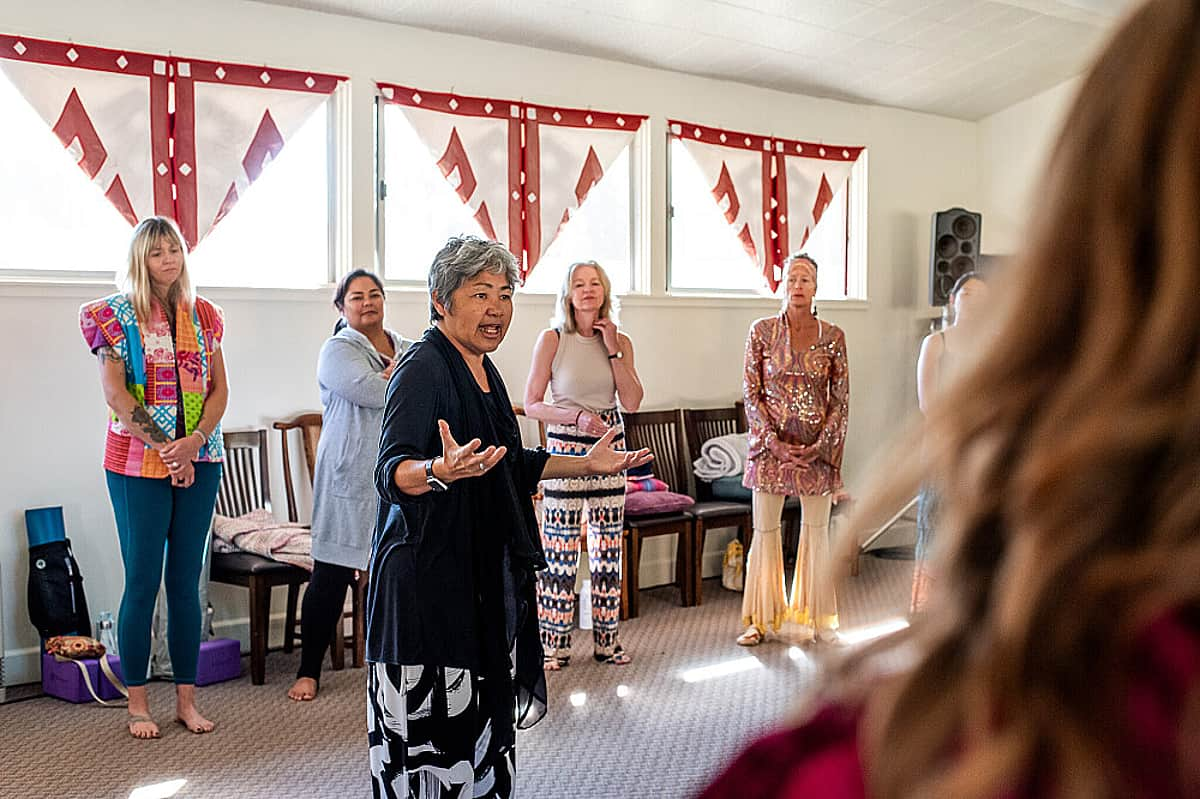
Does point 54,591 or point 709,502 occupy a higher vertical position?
point 709,502

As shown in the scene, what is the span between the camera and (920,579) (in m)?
3.69

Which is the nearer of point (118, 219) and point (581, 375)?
point (581, 375)

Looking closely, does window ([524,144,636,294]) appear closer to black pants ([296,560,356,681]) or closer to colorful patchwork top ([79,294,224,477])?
black pants ([296,560,356,681])

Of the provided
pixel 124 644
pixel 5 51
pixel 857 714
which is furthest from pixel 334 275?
pixel 857 714

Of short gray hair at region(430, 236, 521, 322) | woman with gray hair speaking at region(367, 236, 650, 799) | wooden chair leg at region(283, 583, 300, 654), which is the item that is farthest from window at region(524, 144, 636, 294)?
woman with gray hair speaking at region(367, 236, 650, 799)

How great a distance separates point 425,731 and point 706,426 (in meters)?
4.05

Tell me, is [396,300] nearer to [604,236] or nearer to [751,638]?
[604,236]

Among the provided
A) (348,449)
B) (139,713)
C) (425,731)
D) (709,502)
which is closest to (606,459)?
(425,731)

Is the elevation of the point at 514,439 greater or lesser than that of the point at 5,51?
lesser

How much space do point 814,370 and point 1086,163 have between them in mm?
4202

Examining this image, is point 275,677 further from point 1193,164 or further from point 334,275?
point 1193,164

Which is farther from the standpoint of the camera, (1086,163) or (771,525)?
(771,525)

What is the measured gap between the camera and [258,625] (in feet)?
13.8

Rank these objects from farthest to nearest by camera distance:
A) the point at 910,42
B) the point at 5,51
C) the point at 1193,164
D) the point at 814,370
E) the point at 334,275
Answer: the point at 910,42
the point at 334,275
the point at 814,370
the point at 5,51
the point at 1193,164
